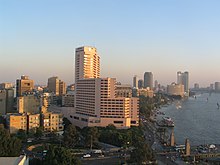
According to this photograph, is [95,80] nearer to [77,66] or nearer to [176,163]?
[77,66]

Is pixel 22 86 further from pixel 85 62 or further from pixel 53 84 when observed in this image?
pixel 53 84

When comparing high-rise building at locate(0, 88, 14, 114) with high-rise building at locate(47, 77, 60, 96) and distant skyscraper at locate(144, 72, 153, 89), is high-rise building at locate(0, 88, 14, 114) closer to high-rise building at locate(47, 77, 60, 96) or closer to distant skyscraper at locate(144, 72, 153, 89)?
high-rise building at locate(47, 77, 60, 96)

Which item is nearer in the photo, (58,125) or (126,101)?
(58,125)

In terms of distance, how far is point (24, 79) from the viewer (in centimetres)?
2253

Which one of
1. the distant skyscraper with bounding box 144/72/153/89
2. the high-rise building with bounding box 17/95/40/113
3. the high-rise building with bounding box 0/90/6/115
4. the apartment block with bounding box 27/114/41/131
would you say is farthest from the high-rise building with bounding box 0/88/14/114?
the distant skyscraper with bounding box 144/72/153/89

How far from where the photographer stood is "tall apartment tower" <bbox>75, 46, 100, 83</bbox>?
685 inches

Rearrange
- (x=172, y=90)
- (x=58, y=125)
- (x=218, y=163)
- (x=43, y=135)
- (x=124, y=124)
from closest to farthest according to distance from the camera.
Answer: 1. (x=218, y=163)
2. (x=43, y=135)
3. (x=58, y=125)
4. (x=124, y=124)
5. (x=172, y=90)

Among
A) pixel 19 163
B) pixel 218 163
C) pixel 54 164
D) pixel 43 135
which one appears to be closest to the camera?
pixel 19 163

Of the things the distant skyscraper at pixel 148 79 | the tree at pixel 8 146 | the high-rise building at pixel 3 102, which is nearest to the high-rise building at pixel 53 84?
the high-rise building at pixel 3 102

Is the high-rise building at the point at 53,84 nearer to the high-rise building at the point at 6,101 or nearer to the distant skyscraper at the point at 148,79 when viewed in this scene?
the high-rise building at the point at 6,101

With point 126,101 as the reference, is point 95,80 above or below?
above

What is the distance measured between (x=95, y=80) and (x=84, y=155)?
6526 millimetres

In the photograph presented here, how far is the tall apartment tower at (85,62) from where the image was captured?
57.1 feet

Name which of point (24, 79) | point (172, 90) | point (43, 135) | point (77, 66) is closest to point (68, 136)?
point (43, 135)
